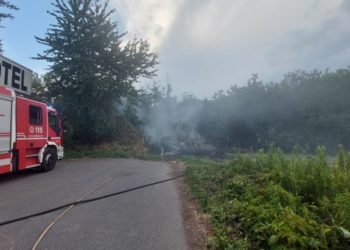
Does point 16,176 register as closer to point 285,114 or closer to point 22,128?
point 22,128

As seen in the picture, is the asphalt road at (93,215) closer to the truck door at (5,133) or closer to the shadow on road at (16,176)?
the shadow on road at (16,176)

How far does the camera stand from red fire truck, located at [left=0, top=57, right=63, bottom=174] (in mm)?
9078

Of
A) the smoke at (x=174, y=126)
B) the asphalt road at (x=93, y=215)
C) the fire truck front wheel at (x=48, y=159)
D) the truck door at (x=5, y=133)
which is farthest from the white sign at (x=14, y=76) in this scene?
the smoke at (x=174, y=126)

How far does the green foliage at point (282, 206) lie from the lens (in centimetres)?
433

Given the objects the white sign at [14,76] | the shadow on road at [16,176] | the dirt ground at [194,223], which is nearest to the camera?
the dirt ground at [194,223]

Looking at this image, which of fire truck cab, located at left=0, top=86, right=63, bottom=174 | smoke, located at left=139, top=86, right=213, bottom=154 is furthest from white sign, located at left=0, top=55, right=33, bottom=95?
smoke, located at left=139, top=86, right=213, bottom=154

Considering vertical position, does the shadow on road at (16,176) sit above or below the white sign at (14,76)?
below

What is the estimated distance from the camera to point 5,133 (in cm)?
905

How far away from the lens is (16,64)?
36.5 feet

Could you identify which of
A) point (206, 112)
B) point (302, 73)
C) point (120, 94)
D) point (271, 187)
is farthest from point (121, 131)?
point (302, 73)

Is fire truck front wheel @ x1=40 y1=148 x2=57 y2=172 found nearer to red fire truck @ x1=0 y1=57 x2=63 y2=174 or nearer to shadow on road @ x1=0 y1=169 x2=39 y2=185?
red fire truck @ x1=0 y1=57 x2=63 y2=174

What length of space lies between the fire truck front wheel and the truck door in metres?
2.20

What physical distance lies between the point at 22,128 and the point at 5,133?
861 mm

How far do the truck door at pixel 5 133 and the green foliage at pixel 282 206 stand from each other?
19.5 feet
